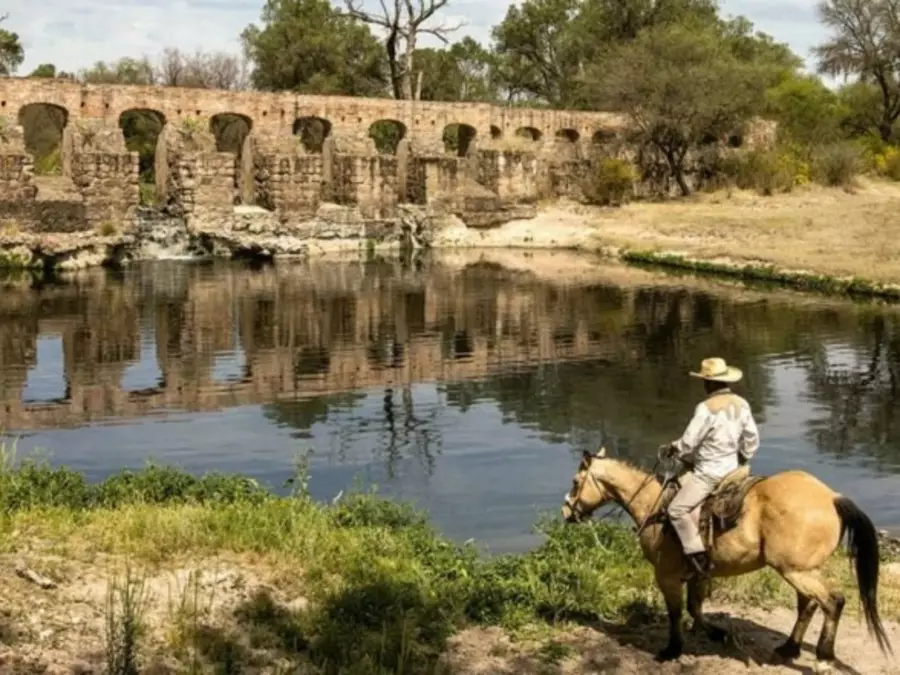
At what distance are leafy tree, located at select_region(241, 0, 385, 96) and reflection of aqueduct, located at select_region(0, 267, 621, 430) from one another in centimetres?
2813

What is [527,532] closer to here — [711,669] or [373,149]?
[711,669]

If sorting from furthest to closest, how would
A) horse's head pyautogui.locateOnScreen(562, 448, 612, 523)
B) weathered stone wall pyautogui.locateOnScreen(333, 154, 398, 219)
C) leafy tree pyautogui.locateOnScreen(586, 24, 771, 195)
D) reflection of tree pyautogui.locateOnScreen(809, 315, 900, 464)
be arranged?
leafy tree pyautogui.locateOnScreen(586, 24, 771, 195), weathered stone wall pyautogui.locateOnScreen(333, 154, 398, 219), reflection of tree pyautogui.locateOnScreen(809, 315, 900, 464), horse's head pyautogui.locateOnScreen(562, 448, 612, 523)

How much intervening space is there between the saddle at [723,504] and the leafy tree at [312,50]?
50.6 meters

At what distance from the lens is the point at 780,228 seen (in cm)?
3825

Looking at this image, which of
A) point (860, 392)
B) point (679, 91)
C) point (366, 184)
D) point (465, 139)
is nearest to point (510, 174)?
point (465, 139)

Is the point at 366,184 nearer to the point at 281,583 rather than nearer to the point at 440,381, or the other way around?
the point at 440,381

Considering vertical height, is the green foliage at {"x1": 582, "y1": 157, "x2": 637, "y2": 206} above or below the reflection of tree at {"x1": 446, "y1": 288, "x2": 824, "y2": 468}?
above

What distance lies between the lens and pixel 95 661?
683cm

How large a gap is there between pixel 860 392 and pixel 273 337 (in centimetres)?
1089

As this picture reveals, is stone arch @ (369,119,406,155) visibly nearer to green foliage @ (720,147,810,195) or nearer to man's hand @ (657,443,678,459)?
green foliage @ (720,147,810,195)

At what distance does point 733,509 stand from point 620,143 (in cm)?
4373

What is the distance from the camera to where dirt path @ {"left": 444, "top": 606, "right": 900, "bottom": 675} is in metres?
7.40

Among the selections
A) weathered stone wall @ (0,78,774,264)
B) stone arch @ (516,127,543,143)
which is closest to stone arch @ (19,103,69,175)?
weathered stone wall @ (0,78,774,264)

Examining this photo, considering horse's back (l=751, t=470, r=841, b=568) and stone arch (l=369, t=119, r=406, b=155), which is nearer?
horse's back (l=751, t=470, r=841, b=568)
